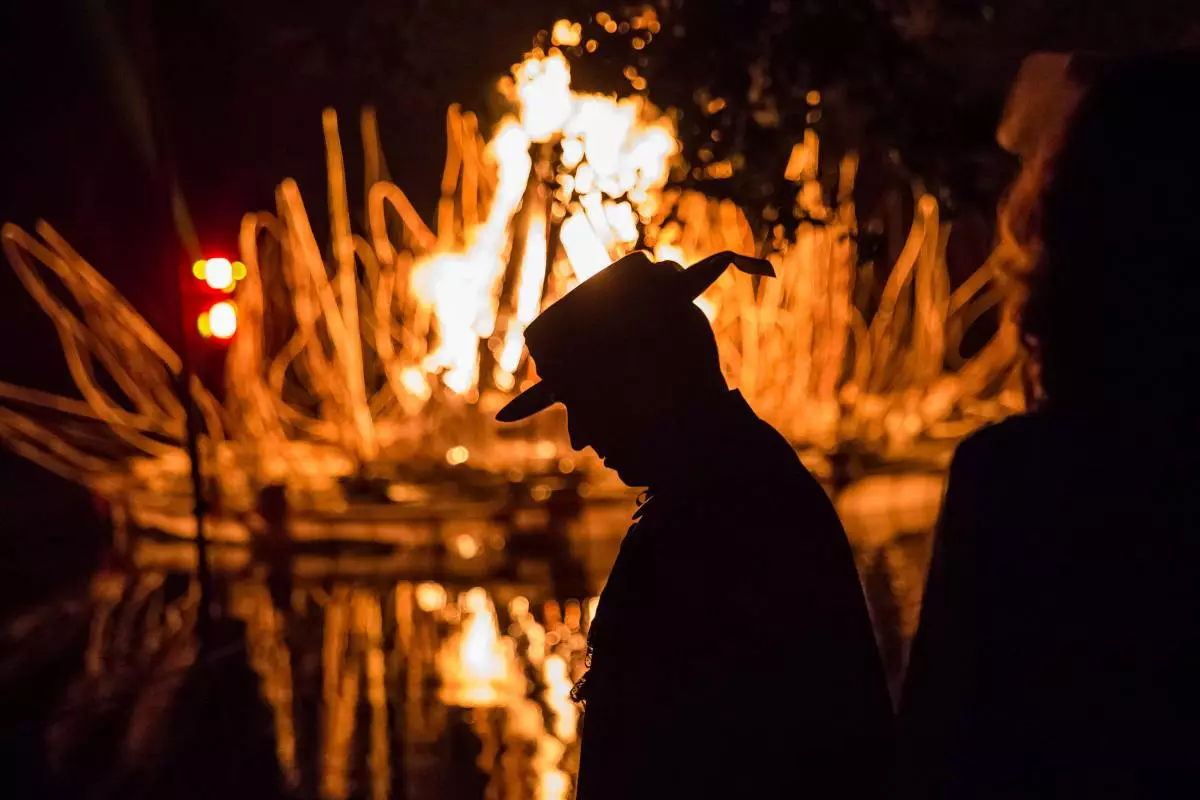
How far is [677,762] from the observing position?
5.81 ft

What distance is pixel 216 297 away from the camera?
980 centimetres

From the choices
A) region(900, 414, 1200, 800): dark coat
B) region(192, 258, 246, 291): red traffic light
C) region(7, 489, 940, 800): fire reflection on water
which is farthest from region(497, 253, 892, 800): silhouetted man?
region(192, 258, 246, 291): red traffic light

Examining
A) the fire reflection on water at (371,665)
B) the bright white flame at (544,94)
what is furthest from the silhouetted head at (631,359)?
the fire reflection on water at (371,665)

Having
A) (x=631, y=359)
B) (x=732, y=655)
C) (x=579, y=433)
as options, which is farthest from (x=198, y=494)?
(x=732, y=655)

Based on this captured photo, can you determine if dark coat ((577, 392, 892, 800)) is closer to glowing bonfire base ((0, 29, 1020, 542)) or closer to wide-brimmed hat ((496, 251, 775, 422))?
wide-brimmed hat ((496, 251, 775, 422))

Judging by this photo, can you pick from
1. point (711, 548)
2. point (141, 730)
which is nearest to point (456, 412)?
point (141, 730)

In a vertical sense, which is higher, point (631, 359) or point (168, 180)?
point (168, 180)

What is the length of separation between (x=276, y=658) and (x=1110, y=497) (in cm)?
761

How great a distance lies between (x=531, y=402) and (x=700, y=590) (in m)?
0.44

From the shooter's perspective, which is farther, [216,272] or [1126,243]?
[216,272]

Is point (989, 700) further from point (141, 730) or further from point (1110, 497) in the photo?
point (141, 730)

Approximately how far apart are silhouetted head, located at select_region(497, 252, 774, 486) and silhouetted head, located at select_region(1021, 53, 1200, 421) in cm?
53

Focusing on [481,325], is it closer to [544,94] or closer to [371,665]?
[371,665]

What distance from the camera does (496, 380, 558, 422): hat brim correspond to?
1.99 metres
